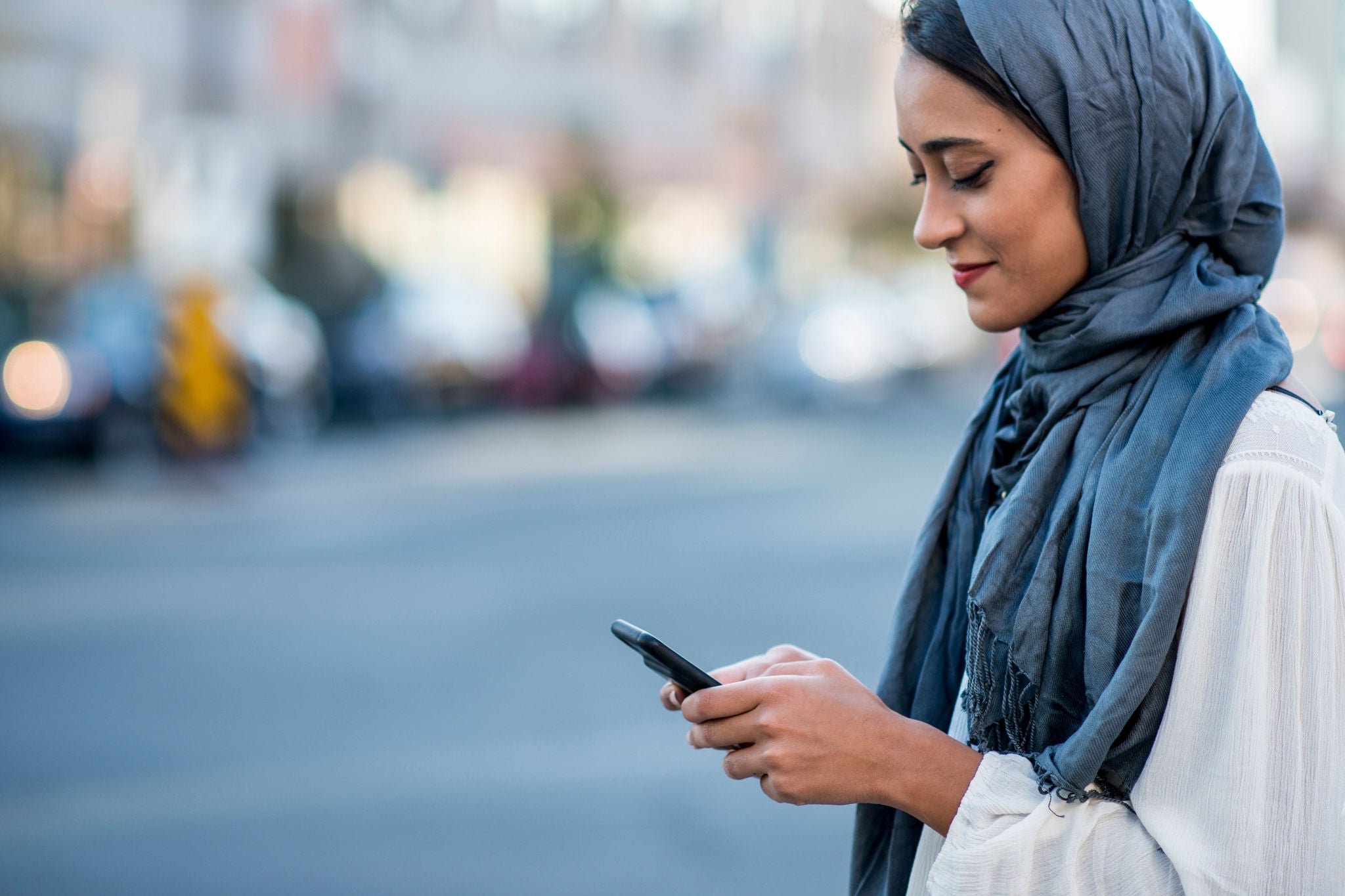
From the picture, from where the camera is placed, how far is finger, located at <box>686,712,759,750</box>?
54.9 inches

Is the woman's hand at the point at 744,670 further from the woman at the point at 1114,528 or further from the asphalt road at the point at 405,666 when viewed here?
the asphalt road at the point at 405,666

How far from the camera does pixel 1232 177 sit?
1.45 metres

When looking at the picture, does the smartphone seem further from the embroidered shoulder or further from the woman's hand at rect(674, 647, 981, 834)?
the embroidered shoulder

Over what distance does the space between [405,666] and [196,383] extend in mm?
6622

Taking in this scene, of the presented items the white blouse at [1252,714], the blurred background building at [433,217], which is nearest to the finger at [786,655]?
the white blouse at [1252,714]

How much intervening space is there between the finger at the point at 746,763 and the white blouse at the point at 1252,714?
0.25 m

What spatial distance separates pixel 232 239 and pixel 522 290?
16.9 meters

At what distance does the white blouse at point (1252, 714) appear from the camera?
4.05ft

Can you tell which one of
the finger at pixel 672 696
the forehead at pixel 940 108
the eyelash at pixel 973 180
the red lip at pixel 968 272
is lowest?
the finger at pixel 672 696

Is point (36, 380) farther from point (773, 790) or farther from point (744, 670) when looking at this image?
point (773, 790)

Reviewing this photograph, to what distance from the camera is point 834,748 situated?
4.49ft

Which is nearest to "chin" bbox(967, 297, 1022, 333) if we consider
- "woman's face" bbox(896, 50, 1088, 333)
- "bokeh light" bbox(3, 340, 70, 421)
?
"woman's face" bbox(896, 50, 1088, 333)

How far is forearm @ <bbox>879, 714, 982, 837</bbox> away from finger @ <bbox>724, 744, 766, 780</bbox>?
0.12m

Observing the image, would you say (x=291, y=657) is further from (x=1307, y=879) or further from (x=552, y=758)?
(x=1307, y=879)
